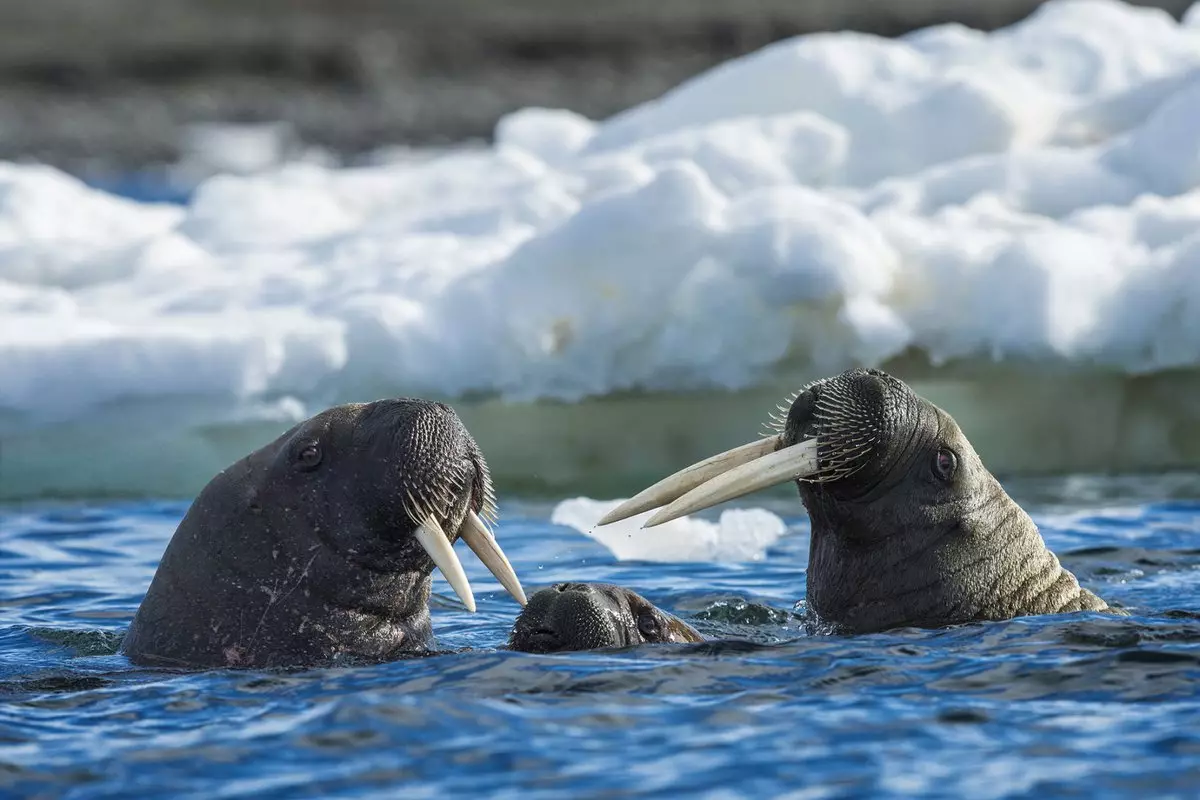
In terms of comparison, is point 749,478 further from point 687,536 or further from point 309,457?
point 687,536

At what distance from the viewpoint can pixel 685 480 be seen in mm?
6055

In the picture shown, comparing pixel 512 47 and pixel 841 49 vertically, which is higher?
pixel 512 47

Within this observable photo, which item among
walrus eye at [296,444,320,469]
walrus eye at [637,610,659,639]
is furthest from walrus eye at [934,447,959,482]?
walrus eye at [296,444,320,469]

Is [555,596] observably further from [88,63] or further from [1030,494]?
[88,63]

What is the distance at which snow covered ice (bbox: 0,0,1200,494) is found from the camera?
9922 mm

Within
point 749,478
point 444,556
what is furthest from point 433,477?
point 749,478

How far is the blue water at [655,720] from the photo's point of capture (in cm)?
449

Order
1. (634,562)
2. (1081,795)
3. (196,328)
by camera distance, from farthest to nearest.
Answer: (196,328) → (634,562) → (1081,795)

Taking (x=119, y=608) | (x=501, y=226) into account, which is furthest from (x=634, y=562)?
(x=501, y=226)

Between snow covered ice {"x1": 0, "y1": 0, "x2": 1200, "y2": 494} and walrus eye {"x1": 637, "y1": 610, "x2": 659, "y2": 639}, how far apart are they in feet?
13.4

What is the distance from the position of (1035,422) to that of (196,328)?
15.9ft

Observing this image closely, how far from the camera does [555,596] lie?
5.90 meters

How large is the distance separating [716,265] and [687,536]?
2063 mm

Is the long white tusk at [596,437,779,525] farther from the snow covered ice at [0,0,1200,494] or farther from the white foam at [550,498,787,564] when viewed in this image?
the snow covered ice at [0,0,1200,494]
